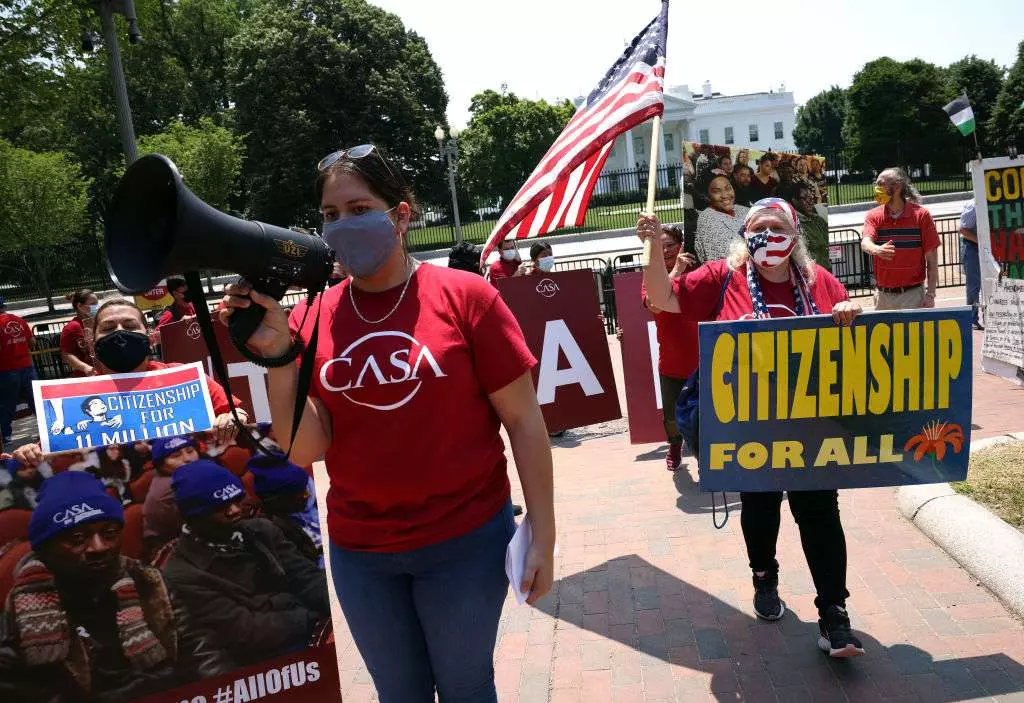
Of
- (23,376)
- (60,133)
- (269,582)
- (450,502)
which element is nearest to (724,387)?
(450,502)

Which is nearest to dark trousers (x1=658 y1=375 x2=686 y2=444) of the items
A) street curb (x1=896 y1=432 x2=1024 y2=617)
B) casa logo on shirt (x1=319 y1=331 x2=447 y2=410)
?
street curb (x1=896 y1=432 x2=1024 y2=617)

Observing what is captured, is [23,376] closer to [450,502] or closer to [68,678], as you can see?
[68,678]

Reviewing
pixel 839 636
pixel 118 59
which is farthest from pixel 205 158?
pixel 839 636

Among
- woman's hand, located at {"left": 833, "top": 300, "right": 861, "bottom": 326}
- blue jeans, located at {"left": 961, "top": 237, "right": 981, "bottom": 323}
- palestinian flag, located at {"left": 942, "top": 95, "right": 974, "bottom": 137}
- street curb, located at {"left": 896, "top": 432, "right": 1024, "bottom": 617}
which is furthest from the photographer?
blue jeans, located at {"left": 961, "top": 237, "right": 981, "bottom": 323}

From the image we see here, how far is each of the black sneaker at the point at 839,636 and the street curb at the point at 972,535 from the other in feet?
2.71

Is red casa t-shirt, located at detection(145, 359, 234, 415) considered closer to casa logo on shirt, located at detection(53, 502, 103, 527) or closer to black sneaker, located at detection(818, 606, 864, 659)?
casa logo on shirt, located at detection(53, 502, 103, 527)

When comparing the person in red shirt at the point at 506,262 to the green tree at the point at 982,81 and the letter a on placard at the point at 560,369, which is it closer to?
the letter a on placard at the point at 560,369

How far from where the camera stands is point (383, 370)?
2.06m

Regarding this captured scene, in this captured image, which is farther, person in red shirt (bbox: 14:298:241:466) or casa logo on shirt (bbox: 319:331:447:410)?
person in red shirt (bbox: 14:298:241:466)

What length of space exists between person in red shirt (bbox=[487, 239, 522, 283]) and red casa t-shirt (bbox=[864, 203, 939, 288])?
3.31m

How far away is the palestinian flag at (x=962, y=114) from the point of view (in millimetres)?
6688

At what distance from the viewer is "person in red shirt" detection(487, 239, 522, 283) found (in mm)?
8453

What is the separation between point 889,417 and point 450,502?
6.89 feet

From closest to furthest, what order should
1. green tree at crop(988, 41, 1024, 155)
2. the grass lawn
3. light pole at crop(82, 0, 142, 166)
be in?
the grass lawn
light pole at crop(82, 0, 142, 166)
green tree at crop(988, 41, 1024, 155)
